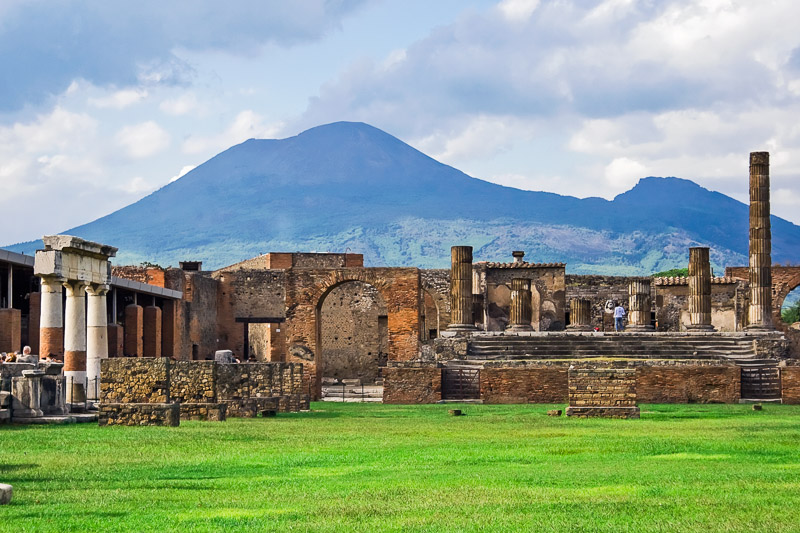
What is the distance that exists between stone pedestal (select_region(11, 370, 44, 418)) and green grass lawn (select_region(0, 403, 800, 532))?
3.43 ft

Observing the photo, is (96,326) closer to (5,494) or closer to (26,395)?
(26,395)

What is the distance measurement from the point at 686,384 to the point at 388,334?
14.3 meters

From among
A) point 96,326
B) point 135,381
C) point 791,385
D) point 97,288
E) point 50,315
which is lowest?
point 791,385

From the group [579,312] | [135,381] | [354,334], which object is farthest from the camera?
[354,334]

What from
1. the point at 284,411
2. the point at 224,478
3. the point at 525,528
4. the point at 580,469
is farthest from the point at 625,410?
the point at 525,528

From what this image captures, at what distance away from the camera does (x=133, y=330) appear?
4281 cm

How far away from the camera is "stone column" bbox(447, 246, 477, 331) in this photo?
137ft

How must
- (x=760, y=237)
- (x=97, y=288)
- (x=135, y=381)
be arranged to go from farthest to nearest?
(x=760, y=237) < (x=97, y=288) < (x=135, y=381)

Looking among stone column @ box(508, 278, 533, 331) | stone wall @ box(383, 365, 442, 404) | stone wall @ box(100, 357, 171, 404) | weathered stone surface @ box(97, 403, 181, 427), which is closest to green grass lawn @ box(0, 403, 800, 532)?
weathered stone surface @ box(97, 403, 181, 427)

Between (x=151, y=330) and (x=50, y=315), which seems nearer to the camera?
(x=50, y=315)

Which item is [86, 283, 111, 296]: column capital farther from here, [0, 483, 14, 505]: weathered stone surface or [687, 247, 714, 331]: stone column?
[0, 483, 14, 505]: weathered stone surface

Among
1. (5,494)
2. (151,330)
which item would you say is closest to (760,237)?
(151,330)

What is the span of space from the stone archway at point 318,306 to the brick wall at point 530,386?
24.8 ft

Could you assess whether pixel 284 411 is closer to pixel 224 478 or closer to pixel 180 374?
pixel 180 374
